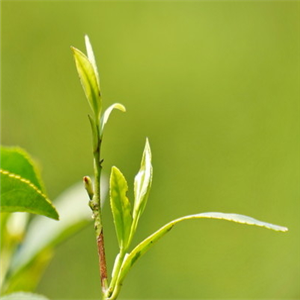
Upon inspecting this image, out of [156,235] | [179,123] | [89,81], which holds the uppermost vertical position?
[89,81]

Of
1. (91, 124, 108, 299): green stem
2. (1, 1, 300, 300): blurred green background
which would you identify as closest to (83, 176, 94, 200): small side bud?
(91, 124, 108, 299): green stem

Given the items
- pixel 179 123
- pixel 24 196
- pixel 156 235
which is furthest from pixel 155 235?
pixel 179 123

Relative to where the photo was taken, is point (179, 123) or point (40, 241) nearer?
point (40, 241)

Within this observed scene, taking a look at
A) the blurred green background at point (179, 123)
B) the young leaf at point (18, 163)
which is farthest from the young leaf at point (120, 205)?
the blurred green background at point (179, 123)

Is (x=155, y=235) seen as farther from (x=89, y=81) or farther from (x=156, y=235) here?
(x=89, y=81)

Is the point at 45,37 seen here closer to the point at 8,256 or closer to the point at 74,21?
the point at 74,21

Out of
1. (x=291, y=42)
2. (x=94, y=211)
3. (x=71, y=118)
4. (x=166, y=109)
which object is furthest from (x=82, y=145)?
(x=94, y=211)
